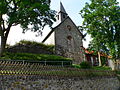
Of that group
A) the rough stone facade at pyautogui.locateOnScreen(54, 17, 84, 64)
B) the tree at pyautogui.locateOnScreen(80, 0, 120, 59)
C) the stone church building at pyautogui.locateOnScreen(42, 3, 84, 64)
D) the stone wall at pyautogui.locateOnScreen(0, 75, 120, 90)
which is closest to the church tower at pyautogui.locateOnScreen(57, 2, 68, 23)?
the stone church building at pyautogui.locateOnScreen(42, 3, 84, 64)

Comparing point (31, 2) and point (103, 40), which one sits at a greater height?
point (31, 2)

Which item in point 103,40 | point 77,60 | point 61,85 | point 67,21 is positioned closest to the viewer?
point 61,85

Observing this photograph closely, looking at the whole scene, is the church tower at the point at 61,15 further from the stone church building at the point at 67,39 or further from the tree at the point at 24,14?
the tree at the point at 24,14

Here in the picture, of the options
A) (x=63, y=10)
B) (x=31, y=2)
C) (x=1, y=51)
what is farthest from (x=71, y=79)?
(x=63, y=10)

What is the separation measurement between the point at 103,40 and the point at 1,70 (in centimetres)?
1556

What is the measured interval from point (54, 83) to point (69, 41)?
17.1 metres

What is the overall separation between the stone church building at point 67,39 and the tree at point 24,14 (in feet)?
15.5

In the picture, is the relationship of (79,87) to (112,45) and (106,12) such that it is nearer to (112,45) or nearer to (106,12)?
(112,45)

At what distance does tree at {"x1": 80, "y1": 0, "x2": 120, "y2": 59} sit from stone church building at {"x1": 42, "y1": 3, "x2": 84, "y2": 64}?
5.66 meters

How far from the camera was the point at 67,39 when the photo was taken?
82.1 ft

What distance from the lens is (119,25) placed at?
→ 61.3ft

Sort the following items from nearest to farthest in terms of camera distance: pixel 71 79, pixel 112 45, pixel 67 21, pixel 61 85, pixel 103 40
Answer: pixel 61 85
pixel 71 79
pixel 112 45
pixel 103 40
pixel 67 21

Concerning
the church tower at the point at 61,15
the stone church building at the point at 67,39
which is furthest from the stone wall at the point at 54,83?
the church tower at the point at 61,15

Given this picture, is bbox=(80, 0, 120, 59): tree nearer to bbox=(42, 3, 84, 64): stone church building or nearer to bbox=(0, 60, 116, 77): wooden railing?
bbox=(42, 3, 84, 64): stone church building
